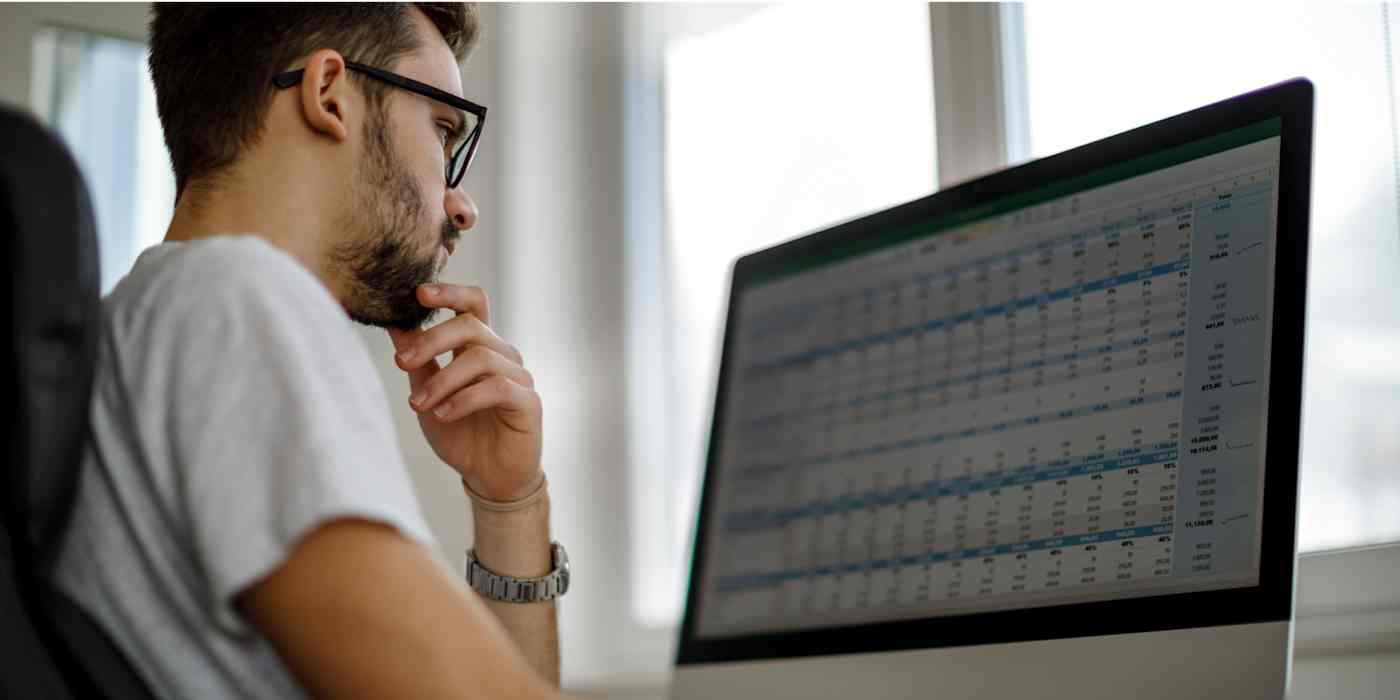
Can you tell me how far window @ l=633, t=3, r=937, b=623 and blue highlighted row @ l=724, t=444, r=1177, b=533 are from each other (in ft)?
2.72

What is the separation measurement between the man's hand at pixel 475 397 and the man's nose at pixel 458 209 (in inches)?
2.6

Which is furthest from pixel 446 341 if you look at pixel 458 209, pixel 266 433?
pixel 266 433

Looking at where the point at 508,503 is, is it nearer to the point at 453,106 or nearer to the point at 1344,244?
the point at 453,106

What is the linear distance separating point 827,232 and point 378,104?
424 mm

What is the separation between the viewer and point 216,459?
24.0 inches

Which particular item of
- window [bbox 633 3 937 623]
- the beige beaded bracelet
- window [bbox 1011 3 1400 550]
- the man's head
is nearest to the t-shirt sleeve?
the man's head

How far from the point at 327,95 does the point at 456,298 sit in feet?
0.97

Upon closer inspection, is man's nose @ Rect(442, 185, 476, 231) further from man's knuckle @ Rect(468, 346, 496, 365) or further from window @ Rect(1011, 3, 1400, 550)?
window @ Rect(1011, 3, 1400, 550)

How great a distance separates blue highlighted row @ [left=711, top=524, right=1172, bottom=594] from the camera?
0.90 metres

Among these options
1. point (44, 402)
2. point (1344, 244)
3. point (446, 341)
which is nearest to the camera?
point (44, 402)

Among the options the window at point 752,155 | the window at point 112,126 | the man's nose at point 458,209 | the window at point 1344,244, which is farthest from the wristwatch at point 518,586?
the window at point 112,126

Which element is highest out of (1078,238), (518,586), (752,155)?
(752,155)

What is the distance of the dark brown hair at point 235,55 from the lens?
1012 millimetres

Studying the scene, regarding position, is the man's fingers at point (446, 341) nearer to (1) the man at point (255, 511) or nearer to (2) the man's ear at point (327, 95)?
(2) the man's ear at point (327, 95)
